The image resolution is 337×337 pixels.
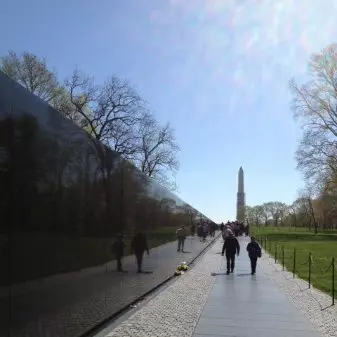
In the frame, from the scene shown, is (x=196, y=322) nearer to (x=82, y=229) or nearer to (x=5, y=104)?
(x=82, y=229)

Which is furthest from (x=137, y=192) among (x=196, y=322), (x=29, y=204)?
(x=29, y=204)

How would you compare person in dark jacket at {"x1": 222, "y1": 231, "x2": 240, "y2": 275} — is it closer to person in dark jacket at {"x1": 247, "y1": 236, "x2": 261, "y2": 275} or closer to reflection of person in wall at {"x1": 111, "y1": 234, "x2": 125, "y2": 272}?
person in dark jacket at {"x1": 247, "y1": 236, "x2": 261, "y2": 275}

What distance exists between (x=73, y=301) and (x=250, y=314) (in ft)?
14.1

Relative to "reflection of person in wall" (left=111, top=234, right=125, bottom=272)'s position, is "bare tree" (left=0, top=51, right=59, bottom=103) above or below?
above

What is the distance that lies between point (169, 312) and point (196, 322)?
116 cm

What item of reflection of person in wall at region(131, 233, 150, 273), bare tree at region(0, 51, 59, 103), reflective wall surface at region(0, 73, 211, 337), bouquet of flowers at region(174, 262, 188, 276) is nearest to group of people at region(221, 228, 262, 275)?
bouquet of flowers at region(174, 262, 188, 276)

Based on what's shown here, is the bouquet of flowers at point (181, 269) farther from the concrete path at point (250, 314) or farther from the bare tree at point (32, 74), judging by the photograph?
the bare tree at point (32, 74)

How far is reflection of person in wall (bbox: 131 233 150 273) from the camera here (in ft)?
37.0

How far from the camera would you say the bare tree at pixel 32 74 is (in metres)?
41.8

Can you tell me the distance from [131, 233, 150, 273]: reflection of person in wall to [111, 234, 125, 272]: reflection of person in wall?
947mm

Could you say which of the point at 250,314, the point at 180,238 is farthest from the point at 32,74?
the point at 250,314

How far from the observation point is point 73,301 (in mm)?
6926

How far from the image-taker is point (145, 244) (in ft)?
40.8

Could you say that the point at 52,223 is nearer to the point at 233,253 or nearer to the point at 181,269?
the point at 181,269
